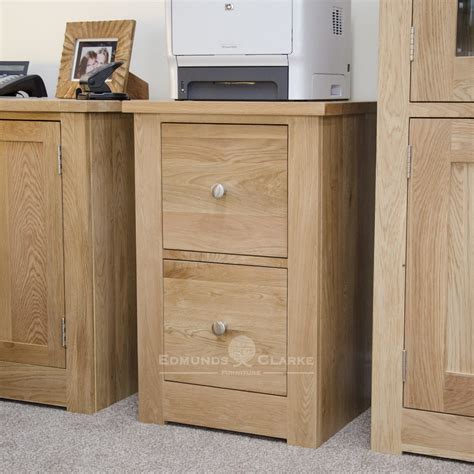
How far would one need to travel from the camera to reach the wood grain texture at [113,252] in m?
2.46

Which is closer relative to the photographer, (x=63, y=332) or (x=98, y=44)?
(x=63, y=332)

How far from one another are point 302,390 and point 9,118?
42.4 inches

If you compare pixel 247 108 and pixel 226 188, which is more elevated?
pixel 247 108

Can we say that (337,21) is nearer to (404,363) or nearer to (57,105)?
(57,105)

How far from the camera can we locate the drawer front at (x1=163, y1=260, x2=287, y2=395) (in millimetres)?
2258

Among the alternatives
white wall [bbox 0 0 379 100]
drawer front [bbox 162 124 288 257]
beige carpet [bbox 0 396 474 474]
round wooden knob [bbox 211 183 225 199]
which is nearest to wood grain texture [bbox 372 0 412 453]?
beige carpet [bbox 0 396 474 474]

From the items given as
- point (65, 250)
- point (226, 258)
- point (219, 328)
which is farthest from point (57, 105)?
point (219, 328)

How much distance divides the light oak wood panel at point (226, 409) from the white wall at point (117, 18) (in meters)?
0.94

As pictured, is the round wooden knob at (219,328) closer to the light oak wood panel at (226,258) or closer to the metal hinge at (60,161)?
the light oak wood panel at (226,258)

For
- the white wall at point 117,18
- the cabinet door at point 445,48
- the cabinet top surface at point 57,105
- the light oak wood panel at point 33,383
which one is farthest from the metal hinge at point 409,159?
the light oak wood panel at point 33,383

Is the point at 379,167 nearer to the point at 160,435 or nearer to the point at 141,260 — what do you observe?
the point at 141,260

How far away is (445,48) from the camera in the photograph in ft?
6.70

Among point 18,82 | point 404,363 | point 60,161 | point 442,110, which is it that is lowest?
point 404,363

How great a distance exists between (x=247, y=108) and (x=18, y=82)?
0.91 m
